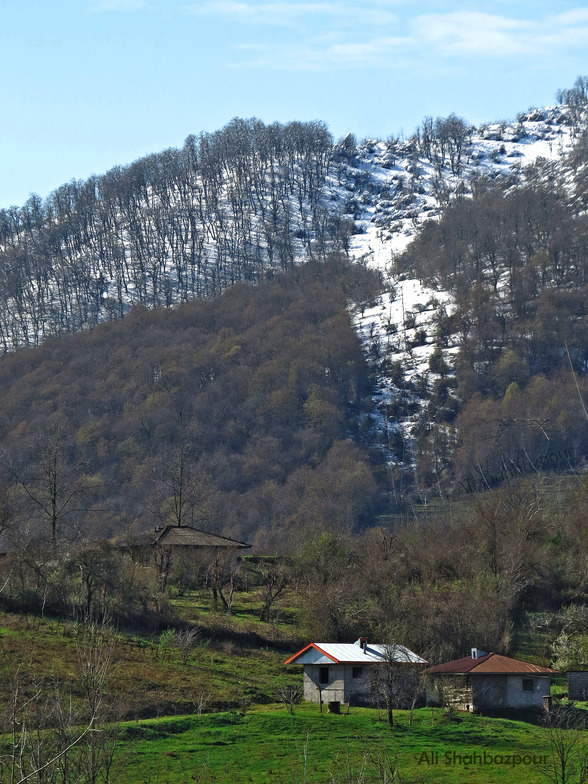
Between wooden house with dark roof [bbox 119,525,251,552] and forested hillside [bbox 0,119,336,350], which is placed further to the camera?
forested hillside [bbox 0,119,336,350]

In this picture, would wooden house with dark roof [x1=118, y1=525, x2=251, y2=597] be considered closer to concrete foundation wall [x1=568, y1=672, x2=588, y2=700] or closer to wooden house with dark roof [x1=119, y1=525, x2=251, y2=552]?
wooden house with dark roof [x1=119, y1=525, x2=251, y2=552]

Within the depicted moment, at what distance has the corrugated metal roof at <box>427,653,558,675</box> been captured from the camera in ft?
137

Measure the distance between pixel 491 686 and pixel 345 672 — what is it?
5658 millimetres

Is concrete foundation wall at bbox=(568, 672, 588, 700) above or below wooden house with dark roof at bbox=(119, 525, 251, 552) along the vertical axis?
below

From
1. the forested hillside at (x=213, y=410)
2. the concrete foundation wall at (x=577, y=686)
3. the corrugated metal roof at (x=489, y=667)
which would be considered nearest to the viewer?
the corrugated metal roof at (x=489, y=667)

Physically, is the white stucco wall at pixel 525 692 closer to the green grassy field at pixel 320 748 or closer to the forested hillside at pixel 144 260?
the green grassy field at pixel 320 748

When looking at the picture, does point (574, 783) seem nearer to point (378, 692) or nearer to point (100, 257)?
point (378, 692)

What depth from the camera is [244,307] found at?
164875mm

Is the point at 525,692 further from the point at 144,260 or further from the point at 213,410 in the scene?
the point at 144,260

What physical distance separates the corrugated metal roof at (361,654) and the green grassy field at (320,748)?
3408 mm

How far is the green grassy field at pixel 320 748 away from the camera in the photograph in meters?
29.7

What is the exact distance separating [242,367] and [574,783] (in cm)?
11687

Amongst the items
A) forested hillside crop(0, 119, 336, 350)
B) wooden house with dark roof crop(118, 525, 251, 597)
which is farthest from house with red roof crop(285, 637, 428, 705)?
forested hillside crop(0, 119, 336, 350)

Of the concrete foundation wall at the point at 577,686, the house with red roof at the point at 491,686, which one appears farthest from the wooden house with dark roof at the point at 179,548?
the concrete foundation wall at the point at 577,686
